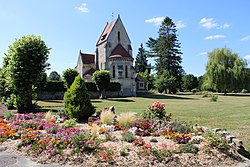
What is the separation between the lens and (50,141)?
6.73 metres

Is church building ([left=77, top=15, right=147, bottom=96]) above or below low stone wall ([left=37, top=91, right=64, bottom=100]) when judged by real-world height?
above

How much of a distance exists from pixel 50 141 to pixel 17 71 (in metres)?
12.4

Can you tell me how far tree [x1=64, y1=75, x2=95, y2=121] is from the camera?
11959mm

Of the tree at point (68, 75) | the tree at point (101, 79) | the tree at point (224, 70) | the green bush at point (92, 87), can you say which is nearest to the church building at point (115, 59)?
the green bush at point (92, 87)

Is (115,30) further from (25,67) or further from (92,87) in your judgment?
(25,67)

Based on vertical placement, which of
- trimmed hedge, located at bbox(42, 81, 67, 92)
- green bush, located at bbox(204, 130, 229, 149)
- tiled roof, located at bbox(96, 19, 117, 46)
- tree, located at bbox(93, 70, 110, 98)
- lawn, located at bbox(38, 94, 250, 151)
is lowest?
lawn, located at bbox(38, 94, 250, 151)

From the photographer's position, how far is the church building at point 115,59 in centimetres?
4525

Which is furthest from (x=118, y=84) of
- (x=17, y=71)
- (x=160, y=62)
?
(x=17, y=71)

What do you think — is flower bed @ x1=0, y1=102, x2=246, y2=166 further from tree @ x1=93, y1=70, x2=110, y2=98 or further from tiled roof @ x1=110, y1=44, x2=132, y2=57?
tiled roof @ x1=110, y1=44, x2=132, y2=57

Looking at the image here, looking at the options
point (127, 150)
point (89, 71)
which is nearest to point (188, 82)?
point (89, 71)

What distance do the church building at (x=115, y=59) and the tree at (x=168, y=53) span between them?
659 inches

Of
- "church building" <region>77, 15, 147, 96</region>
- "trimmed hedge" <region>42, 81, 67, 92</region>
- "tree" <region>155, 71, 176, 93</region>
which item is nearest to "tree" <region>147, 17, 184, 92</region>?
"tree" <region>155, 71, 176, 93</region>

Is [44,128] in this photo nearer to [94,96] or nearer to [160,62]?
[94,96]

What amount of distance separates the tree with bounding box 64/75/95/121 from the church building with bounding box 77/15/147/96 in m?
32.3
